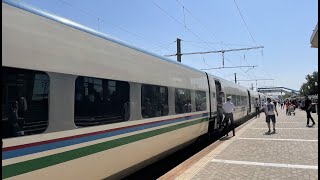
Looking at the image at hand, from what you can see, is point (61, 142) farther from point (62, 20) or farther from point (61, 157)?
point (62, 20)

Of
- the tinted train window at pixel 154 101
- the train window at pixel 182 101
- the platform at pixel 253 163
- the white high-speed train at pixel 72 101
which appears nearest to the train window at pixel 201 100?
the train window at pixel 182 101

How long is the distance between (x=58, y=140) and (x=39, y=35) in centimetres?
125

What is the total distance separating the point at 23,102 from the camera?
3.98 m

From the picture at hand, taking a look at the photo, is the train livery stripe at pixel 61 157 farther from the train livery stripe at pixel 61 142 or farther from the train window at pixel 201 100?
the train window at pixel 201 100

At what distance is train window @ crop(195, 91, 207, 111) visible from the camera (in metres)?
12.0

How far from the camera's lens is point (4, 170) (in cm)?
358

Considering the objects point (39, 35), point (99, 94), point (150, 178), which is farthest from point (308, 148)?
point (39, 35)

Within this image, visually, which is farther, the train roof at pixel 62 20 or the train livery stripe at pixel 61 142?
the train roof at pixel 62 20

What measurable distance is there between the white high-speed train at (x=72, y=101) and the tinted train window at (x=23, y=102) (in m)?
0.01

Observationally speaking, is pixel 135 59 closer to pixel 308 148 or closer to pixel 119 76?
pixel 119 76

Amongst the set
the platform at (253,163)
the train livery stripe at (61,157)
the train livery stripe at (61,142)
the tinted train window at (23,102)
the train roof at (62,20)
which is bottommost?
the platform at (253,163)

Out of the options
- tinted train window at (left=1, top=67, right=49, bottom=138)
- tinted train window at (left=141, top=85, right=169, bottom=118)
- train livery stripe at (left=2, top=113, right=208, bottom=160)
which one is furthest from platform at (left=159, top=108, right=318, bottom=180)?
tinted train window at (left=1, top=67, right=49, bottom=138)

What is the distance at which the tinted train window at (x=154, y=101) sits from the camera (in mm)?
7250

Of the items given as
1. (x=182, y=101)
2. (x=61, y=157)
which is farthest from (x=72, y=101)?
(x=182, y=101)
